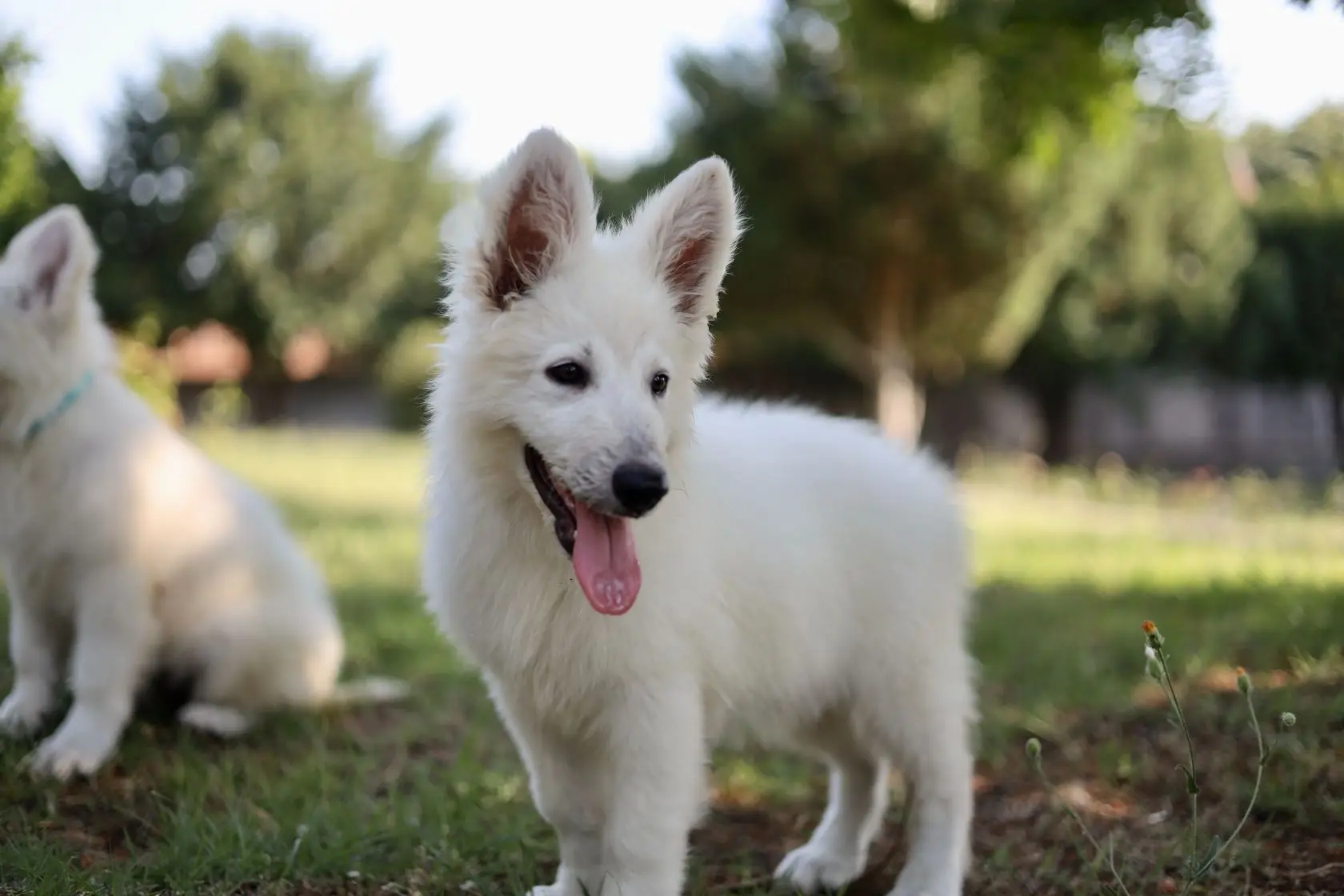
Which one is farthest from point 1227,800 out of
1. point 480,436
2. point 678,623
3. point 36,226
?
point 36,226

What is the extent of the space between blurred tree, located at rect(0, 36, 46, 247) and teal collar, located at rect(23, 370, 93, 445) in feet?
2.43

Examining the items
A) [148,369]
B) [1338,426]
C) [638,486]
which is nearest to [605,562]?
[638,486]

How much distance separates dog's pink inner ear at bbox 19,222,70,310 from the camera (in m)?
3.67

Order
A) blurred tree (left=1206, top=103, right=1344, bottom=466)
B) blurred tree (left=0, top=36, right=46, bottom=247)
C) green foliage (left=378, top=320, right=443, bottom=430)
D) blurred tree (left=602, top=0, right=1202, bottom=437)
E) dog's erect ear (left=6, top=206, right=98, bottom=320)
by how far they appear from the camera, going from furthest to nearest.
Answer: green foliage (left=378, top=320, right=443, bottom=430) → blurred tree (left=602, top=0, right=1202, bottom=437) → blurred tree (left=1206, top=103, right=1344, bottom=466) → blurred tree (left=0, top=36, right=46, bottom=247) → dog's erect ear (left=6, top=206, right=98, bottom=320)

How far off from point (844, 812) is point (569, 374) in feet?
5.72

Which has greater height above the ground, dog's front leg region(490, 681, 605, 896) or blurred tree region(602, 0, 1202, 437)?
blurred tree region(602, 0, 1202, 437)

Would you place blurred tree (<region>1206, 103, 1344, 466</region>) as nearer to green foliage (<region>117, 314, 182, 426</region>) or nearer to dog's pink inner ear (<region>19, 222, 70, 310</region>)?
dog's pink inner ear (<region>19, 222, 70, 310</region>)

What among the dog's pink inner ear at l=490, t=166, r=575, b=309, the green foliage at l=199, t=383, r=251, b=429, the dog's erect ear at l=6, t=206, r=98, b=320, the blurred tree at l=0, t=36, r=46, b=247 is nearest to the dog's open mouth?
the dog's pink inner ear at l=490, t=166, r=575, b=309

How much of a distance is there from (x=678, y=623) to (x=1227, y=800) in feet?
6.63

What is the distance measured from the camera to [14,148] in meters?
3.94

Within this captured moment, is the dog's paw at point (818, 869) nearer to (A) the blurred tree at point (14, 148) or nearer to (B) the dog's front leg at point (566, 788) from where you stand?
(B) the dog's front leg at point (566, 788)

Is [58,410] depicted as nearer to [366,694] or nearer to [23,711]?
[23,711]

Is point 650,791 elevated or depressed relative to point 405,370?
elevated

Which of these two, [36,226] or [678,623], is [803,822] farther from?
[36,226]
